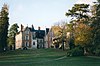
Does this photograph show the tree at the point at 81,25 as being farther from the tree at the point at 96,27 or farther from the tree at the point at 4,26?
the tree at the point at 4,26

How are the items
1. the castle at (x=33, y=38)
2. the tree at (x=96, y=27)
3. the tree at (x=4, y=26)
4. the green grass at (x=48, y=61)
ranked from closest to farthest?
the green grass at (x=48, y=61)
the tree at (x=96, y=27)
the tree at (x=4, y=26)
the castle at (x=33, y=38)

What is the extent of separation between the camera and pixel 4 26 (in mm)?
85438

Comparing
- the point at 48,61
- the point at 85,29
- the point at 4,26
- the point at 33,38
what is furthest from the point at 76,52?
the point at 33,38

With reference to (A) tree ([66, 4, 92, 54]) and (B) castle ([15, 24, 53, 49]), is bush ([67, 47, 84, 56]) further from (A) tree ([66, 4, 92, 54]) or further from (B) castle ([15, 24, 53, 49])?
(B) castle ([15, 24, 53, 49])

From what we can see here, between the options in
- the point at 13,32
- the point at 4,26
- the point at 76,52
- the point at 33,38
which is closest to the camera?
the point at 76,52

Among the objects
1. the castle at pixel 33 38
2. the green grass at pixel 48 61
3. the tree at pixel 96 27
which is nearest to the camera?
the green grass at pixel 48 61

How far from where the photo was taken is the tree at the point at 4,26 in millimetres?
81762

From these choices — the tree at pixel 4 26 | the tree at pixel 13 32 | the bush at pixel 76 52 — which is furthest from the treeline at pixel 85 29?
the tree at pixel 13 32

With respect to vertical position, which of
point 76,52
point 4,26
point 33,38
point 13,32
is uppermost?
point 13,32

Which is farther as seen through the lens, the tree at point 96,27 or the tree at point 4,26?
the tree at point 4,26

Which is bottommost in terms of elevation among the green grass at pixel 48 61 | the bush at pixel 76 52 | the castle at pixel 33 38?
the green grass at pixel 48 61

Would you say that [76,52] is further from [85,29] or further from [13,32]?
[13,32]

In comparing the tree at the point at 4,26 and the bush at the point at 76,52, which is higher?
the tree at the point at 4,26

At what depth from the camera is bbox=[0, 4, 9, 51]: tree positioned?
8176 centimetres
